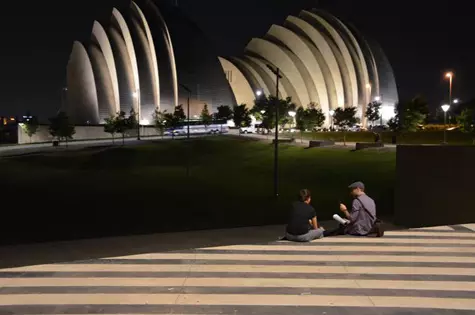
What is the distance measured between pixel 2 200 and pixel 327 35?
7528 cm

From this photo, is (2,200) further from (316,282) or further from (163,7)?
(163,7)

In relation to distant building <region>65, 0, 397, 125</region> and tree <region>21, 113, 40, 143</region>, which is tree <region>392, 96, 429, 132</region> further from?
tree <region>21, 113, 40, 143</region>

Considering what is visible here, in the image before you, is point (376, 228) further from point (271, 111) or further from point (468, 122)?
point (271, 111)

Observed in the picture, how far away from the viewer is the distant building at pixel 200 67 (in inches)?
3044

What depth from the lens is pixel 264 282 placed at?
5.91m

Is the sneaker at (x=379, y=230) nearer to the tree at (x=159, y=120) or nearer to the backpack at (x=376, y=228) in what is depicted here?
the backpack at (x=376, y=228)

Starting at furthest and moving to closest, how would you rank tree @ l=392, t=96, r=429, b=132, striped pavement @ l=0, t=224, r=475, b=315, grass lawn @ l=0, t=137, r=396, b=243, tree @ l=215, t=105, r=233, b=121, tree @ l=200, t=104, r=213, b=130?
tree @ l=215, t=105, r=233, b=121, tree @ l=200, t=104, r=213, b=130, tree @ l=392, t=96, r=429, b=132, grass lawn @ l=0, t=137, r=396, b=243, striped pavement @ l=0, t=224, r=475, b=315

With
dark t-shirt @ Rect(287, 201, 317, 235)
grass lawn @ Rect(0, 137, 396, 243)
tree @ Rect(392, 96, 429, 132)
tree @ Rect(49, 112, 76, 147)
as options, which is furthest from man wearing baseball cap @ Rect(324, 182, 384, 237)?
tree @ Rect(49, 112, 76, 147)

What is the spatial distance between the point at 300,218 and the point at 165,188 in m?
13.6

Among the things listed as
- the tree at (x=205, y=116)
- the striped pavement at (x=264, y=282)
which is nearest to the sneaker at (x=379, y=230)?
the striped pavement at (x=264, y=282)

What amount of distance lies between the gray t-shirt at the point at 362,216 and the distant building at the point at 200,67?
7112cm

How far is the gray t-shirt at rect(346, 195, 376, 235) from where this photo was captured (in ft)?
27.0

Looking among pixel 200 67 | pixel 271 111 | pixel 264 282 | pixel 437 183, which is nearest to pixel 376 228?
pixel 437 183

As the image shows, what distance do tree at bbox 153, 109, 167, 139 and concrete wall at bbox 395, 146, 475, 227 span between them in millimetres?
55027
